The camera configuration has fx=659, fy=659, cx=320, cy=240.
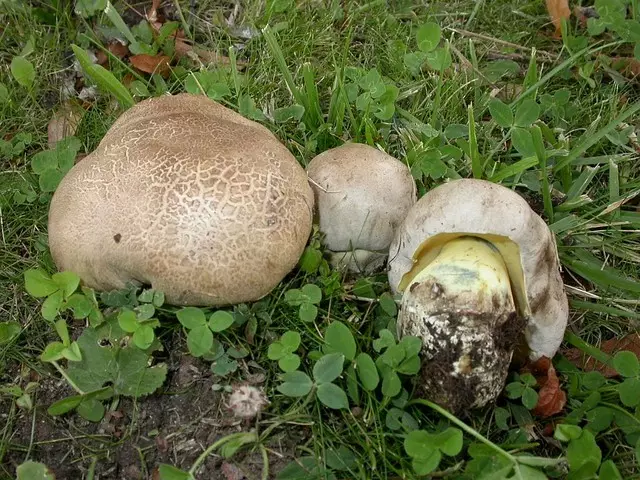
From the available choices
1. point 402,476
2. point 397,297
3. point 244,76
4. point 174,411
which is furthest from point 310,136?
point 402,476

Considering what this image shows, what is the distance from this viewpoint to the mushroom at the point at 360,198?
2.63 meters

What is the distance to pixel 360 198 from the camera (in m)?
2.62

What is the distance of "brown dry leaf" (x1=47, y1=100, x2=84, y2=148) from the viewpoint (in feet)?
10.9

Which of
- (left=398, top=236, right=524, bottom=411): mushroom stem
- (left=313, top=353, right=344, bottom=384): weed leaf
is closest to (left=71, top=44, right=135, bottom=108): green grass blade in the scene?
(left=313, top=353, right=344, bottom=384): weed leaf

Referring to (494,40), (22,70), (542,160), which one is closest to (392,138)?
(542,160)

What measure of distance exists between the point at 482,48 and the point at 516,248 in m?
1.77

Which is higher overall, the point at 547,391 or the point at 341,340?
the point at 341,340

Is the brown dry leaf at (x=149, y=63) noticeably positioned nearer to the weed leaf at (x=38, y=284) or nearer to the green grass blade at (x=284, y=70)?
the green grass blade at (x=284, y=70)

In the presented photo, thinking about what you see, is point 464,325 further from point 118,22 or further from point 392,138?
point 118,22

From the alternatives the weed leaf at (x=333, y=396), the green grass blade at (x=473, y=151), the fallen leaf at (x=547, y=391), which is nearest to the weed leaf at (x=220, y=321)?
the weed leaf at (x=333, y=396)

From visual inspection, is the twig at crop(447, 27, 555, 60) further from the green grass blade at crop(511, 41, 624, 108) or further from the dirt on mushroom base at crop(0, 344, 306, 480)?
the dirt on mushroom base at crop(0, 344, 306, 480)

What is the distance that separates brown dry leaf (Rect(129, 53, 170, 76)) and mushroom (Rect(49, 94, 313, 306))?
1.02m

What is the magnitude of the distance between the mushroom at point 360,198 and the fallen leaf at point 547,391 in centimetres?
76

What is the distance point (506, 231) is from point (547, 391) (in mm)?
698
